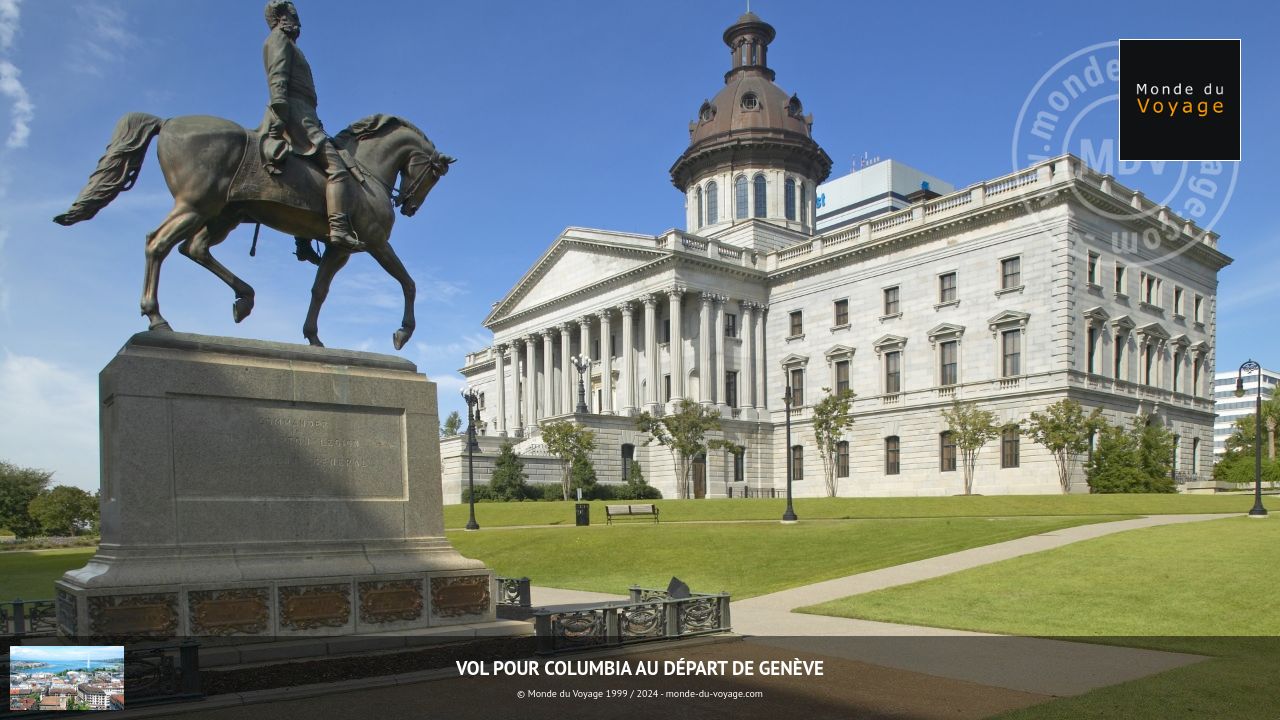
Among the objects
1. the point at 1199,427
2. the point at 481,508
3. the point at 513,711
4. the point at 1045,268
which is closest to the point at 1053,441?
the point at 1045,268

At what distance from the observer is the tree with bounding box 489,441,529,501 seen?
59094 mm

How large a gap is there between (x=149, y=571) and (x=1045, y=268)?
53.7m

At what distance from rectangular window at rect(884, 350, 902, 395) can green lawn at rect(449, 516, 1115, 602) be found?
1240 inches

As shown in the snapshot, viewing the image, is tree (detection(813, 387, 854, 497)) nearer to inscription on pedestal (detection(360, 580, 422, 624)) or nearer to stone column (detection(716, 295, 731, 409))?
stone column (detection(716, 295, 731, 409))

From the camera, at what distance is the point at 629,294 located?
7269 cm

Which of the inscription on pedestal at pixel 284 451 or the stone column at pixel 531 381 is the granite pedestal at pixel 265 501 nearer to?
the inscription on pedestal at pixel 284 451

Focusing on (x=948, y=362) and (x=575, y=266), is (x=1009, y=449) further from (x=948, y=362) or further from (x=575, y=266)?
(x=575, y=266)

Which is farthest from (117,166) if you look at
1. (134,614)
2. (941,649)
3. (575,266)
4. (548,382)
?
(548,382)

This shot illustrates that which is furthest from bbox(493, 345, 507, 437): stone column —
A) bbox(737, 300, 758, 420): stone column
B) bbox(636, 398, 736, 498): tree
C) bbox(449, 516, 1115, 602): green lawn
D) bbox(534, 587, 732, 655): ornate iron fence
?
bbox(534, 587, 732, 655): ornate iron fence

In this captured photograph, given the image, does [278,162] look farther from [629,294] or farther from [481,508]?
[629,294]

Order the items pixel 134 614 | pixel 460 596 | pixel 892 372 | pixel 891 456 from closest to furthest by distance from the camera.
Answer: pixel 134 614, pixel 460 596, pixel 891 456, pixel 892 372

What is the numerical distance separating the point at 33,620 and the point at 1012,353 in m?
54.1

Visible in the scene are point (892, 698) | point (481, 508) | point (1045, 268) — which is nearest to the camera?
point (892, 698)

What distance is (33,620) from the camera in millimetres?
13258
